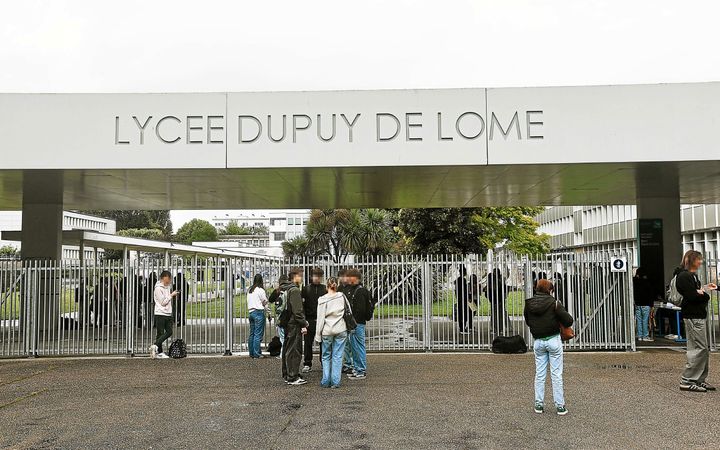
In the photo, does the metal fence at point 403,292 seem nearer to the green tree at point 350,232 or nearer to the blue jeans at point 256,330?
the blue jeans at point 256,330

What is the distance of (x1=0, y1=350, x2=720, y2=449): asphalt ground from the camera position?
6559 millimetres

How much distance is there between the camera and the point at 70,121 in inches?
435

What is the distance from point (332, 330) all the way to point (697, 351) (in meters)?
4.93

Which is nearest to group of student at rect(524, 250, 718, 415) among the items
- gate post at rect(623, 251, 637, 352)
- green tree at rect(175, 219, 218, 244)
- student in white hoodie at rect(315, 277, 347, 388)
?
student in white hoodie at rect(315, 277, 347, 388)

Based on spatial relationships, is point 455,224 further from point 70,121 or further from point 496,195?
point 70,121

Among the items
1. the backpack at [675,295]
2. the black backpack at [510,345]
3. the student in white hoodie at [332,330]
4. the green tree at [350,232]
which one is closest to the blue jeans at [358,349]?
the student in white hoodie at [332,330]

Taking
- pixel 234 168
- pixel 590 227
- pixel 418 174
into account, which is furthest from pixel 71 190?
pixel 590 227

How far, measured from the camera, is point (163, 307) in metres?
12.2

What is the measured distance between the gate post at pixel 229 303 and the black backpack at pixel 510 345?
17.8 ft

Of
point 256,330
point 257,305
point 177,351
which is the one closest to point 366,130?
point 257,305

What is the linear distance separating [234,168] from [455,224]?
57.1 ft

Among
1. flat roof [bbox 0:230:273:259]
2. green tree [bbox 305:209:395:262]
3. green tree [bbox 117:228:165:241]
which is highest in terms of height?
green tree [bbox 117:228:165:241]

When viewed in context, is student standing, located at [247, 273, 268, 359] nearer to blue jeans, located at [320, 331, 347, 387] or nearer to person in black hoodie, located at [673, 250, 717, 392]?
blue jeans, located at [320, 331, 347, 387]

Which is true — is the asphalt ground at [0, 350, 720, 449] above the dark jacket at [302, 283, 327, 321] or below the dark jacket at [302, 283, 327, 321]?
below
